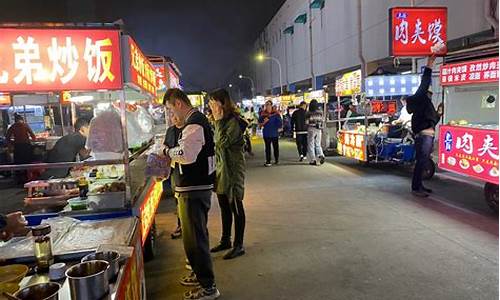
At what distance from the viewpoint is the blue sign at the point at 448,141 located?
22.3 feet

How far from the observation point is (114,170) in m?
4.70

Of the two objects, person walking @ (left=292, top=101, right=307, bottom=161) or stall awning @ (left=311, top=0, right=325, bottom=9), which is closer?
person walking @ (left=292, top=101, right=307, bottom=161)

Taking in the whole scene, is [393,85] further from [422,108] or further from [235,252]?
[235,252]

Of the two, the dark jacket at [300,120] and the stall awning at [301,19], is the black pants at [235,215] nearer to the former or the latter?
the dark jacket at [300,120]

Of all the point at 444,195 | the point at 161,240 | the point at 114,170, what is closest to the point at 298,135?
the point at 444,195

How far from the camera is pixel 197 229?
12.2 feet

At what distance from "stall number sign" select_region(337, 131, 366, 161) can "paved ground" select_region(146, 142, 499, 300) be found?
2.38 meters

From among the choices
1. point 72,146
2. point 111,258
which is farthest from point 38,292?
point 72,146

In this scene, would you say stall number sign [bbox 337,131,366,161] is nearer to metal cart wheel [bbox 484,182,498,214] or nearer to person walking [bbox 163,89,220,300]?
metal cart wheel [bbox 484,182,498,214]

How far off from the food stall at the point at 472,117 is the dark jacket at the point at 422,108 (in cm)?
28

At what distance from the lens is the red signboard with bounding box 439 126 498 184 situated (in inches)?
225

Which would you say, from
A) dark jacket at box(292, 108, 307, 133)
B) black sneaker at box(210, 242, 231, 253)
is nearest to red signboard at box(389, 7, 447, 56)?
dark jacket at box(292, 108, 307, 133)

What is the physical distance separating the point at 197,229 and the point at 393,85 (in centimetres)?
852

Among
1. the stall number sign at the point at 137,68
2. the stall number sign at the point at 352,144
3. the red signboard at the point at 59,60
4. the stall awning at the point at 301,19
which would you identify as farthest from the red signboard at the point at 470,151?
the stall awning at the point at 301,19
